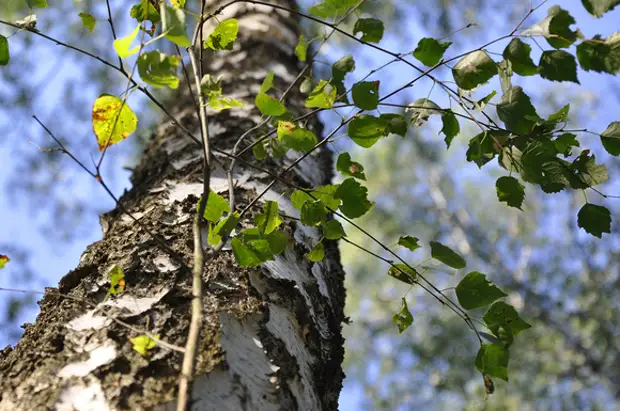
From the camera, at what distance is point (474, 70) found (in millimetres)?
803

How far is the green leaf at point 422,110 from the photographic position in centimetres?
91

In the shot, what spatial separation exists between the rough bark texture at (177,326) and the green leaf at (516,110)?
46 cm

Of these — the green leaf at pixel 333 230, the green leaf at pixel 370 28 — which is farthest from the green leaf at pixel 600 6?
the green leaf at pixel 333 230

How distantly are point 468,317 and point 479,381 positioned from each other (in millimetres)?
8403

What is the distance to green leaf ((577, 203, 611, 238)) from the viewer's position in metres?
0.84

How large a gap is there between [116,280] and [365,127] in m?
0.47

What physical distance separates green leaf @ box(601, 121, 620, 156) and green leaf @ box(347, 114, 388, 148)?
0.35 meters

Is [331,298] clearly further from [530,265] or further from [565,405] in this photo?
[530,265]

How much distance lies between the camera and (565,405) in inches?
312

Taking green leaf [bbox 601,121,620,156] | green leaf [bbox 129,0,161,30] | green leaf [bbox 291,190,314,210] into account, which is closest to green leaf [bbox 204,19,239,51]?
green leaf [bbox 129,0,161,30]

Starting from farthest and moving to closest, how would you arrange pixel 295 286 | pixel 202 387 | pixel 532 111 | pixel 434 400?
1. pixel 434 400
2. pixel 295 286
3. pixel 532 111
4. pixel 202 387

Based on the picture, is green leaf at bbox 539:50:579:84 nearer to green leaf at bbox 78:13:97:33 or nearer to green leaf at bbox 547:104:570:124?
green leaf at bbox 547:104:570:124

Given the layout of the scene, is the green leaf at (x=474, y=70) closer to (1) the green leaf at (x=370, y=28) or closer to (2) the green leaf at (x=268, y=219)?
(1) the green leaf at (x=370, y=28)

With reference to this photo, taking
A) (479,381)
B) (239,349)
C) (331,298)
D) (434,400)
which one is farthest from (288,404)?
(434,400)
